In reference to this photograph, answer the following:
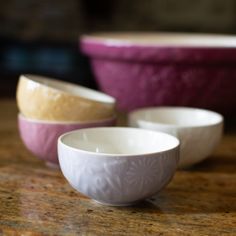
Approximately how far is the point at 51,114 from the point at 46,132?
3 centimetres

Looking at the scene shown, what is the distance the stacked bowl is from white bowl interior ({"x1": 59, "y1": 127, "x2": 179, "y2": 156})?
4cm

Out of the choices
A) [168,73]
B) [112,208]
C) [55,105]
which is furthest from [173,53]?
[112,208]

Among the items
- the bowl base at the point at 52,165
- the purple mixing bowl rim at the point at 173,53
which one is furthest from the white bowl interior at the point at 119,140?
the purple mixing bowl rim at the point at 173,53

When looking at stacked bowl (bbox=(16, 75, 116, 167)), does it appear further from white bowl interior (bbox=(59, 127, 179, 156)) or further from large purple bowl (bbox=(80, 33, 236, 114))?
large purple bowl (bbox=(80, 33, 236, 114))

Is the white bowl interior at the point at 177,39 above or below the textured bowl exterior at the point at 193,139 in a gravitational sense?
above

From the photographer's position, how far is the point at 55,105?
0.79 meters

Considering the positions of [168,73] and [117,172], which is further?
[168,73]

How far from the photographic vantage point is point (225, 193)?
73 centimetres

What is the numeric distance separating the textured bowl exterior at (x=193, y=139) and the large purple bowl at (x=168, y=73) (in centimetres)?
20

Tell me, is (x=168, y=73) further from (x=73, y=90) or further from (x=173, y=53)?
(x=73, y=90)

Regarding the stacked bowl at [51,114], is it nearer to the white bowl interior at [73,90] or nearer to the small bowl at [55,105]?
the small bowl at [55,105]

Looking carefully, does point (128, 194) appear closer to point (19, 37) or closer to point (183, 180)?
point (183, 180)

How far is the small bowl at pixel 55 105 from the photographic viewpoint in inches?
30.9

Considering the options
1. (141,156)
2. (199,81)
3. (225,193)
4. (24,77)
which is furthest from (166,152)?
(199,81)
